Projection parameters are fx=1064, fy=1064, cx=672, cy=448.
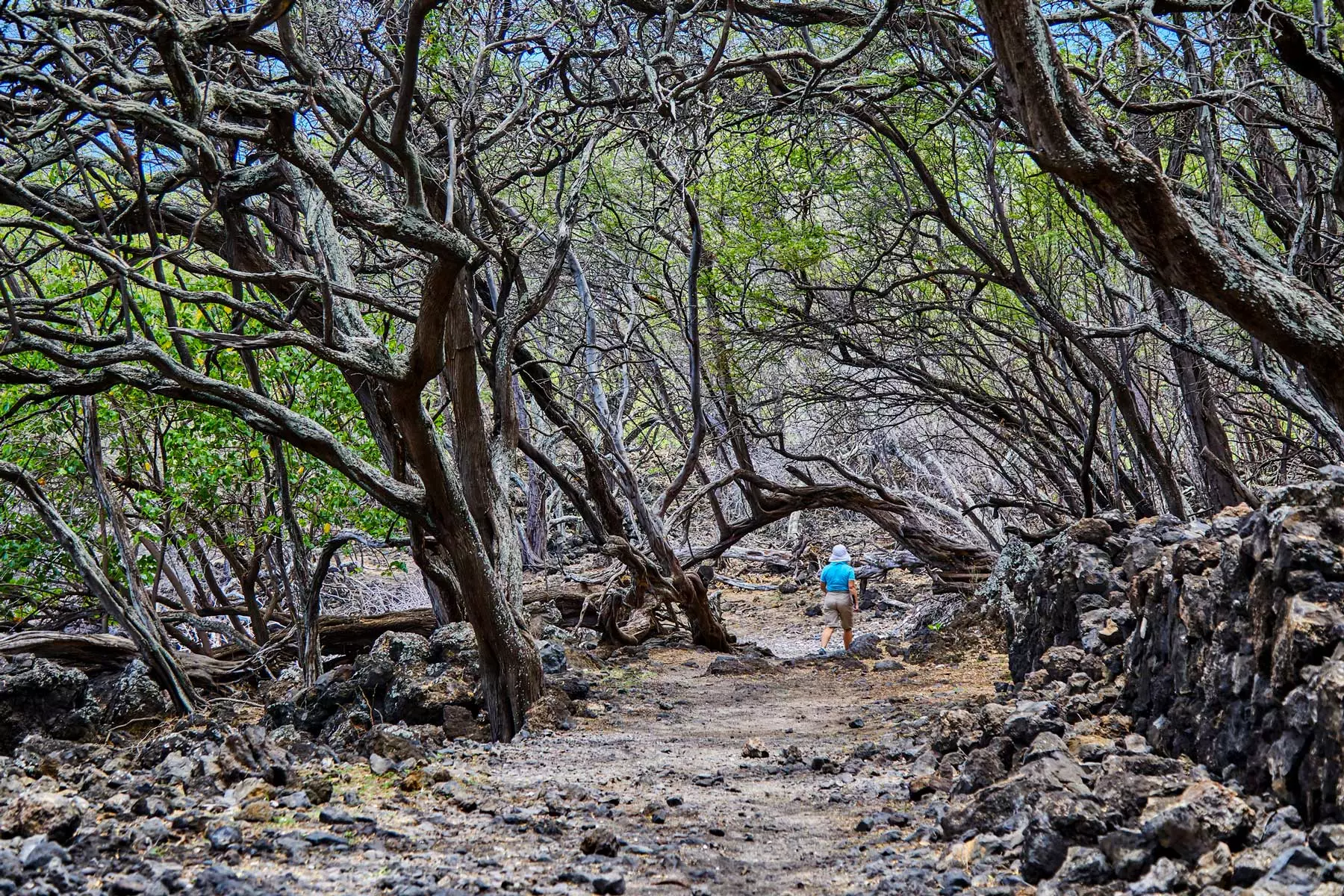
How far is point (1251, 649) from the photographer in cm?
378

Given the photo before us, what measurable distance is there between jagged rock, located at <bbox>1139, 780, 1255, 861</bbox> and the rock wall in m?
0.18

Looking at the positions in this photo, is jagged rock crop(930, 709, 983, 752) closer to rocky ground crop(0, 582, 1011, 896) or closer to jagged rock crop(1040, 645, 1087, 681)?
rocky ground crop(0, 582, 1011, 896)

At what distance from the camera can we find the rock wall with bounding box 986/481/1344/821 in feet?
10.5

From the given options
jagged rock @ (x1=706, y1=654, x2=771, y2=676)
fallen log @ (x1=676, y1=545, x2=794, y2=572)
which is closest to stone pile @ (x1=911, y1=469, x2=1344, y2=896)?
jagged rock @ (x1=706, y1=654, x2=771, y2=676)

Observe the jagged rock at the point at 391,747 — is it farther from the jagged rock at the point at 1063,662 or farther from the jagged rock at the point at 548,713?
the jagged rock at the point at 1063,662

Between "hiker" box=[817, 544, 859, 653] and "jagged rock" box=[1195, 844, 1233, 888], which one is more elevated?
"hiker" box=[817, 544, 859, 653]

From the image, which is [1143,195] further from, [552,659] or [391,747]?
[552,659]

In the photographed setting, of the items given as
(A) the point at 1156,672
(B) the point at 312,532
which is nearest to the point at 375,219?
(A) the point at 1156,672

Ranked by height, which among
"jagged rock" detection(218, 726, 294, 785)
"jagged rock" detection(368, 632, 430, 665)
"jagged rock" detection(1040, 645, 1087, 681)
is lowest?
"jagged rock" detection(1040, 645, 1087, 681)

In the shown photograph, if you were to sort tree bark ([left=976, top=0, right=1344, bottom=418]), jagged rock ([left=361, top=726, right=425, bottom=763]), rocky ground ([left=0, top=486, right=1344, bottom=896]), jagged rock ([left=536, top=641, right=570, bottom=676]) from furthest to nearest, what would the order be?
1. jagged rock ([left=536, top=641, right=570, bottom=676])
2. jagged rock ([left=361, top=726, right=425, bottom=763])
3. tree bark ([left=976, top=0, right=1344, bottom=418])
4. rocky ground ([left=0, top=486, right=1344, bottom=896])

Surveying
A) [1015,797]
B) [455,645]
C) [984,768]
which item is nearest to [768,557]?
[455,645]

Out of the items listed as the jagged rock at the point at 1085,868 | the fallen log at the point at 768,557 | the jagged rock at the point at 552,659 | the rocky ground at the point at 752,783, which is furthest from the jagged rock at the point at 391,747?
the fallen log at the point at 768,557

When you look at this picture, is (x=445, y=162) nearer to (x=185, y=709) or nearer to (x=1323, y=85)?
(x=185, y=709)

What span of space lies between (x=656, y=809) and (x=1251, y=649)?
2.85 metres
